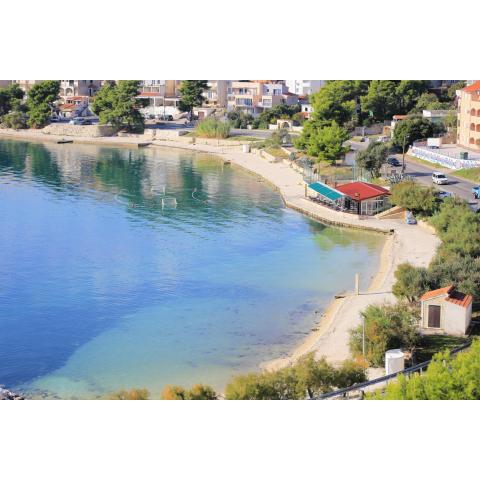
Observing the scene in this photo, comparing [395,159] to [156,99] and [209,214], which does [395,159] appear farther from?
[156,99]

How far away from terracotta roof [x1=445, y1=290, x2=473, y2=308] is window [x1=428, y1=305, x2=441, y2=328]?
284 mm

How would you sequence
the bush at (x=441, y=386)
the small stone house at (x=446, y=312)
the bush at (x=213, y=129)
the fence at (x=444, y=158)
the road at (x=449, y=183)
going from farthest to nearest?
the bush at (x=213, y=129), the fence at (x=444, y=158), the road at (x=449, y=183), the small stone house at (x=446, y=312), the bush at (x=441, y=386)

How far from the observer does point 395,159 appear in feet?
109

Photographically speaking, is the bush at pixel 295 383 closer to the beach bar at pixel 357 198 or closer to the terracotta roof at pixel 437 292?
the terracotta roof at pixel 437 292

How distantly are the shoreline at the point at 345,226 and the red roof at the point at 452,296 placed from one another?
1491mm

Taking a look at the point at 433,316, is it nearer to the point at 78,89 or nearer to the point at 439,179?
the point at 439,179

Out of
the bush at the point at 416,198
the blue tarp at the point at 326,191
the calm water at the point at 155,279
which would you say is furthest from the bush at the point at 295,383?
the blue tarp at the point at 326,191

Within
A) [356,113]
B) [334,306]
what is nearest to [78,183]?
[356,113]

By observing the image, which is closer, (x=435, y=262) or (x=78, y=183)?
(x=435, y=262)

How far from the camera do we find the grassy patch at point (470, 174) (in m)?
29.3

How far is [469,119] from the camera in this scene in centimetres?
3478

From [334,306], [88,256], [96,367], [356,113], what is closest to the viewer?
[96,367]

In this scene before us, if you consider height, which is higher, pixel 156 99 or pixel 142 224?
pixel 156 99

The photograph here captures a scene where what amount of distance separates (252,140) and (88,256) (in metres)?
22.2
